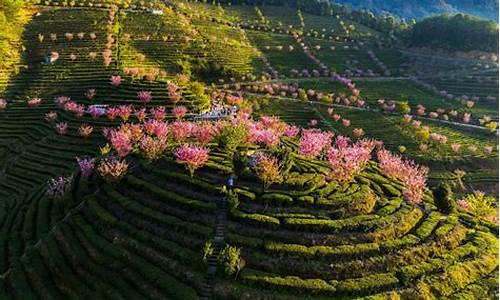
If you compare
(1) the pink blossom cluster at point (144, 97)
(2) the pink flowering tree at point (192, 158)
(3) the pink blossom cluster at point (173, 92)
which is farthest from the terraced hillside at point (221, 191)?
(1) the pink blossom cluster at point (144, 97)

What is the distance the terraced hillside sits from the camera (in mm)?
37344

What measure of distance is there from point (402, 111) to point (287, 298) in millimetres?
82458

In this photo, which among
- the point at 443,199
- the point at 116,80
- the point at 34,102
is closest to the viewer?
the point at 443,199

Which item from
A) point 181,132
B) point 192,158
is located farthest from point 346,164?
point 181,132

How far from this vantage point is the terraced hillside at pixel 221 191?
37344 mm

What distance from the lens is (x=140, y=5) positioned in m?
A: 160

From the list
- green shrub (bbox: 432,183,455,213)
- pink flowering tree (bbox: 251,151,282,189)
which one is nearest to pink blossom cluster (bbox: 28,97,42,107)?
pink flowering tree (bbox: 251,151,282,189)

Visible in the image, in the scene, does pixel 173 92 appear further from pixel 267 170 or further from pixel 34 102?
pixel 267 170

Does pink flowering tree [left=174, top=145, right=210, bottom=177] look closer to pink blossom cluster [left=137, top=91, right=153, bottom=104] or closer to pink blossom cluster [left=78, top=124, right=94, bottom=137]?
pink blossom cluster [left=78, top=124, right=94, bottom=137]

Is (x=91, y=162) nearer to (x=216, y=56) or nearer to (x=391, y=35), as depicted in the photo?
(x=216, y=56)

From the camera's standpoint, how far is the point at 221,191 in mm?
44219

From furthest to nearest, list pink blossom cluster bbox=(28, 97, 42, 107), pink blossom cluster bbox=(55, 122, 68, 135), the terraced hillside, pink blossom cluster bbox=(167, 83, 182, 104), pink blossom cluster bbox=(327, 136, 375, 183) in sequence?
pink blossom cluster bbox=(28, 97, 42, 107) < pink blossom cluster bbox=(167, 83, 182, 104) < pink blossom cluster bbox=(55, 122, 68, 135) < pink blossom cluster bbox=(327, 136, 375, 183) < the terraced hillside

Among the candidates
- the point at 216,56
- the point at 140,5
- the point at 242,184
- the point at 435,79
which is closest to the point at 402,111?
the point at 435,79

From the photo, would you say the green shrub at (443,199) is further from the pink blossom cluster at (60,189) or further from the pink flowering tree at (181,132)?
the pink blossom cluster at (60,189)
